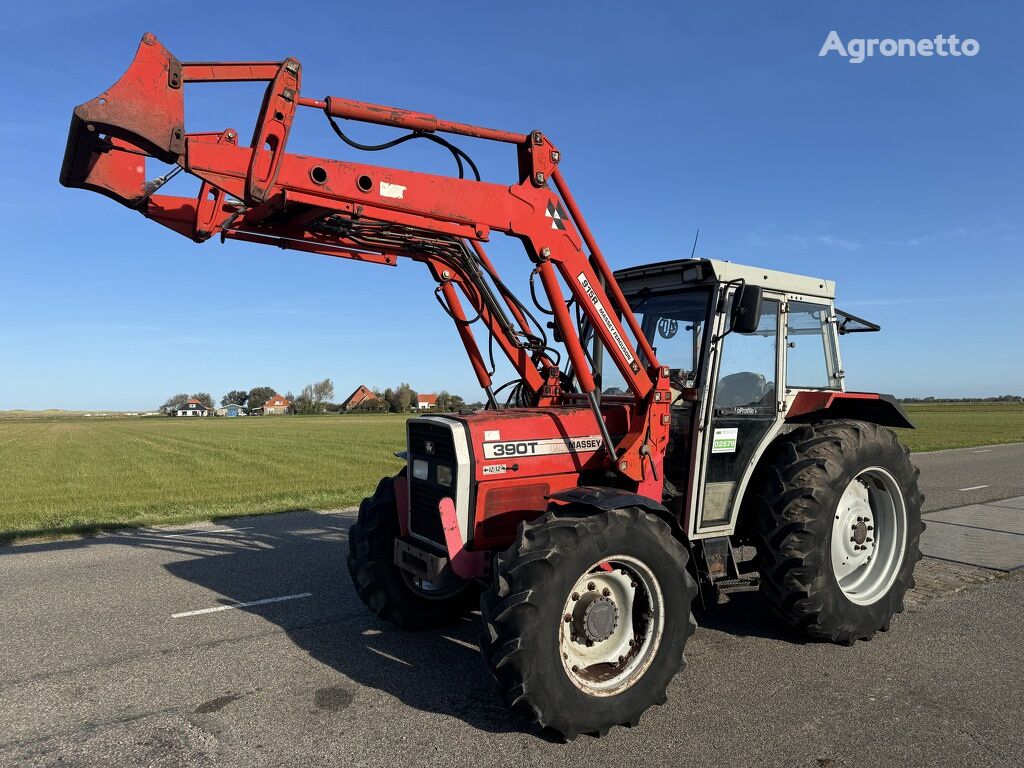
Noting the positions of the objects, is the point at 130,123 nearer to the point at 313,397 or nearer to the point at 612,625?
the point at 612,625

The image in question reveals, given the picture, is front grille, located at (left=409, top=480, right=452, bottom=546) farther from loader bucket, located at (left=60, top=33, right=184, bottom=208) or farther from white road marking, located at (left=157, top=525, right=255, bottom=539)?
white road marking, located at (left=157, top=525, right=255, bottom=539)

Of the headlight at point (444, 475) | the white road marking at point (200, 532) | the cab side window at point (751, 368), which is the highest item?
the cab side window at point (751, 368)

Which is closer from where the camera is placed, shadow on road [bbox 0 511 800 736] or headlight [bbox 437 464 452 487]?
shadow on road [bbox 0 511 800 736]

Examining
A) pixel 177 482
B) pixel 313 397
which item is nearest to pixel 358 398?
pixel 313 397

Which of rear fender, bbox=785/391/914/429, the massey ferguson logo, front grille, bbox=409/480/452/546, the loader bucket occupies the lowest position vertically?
front grille, bbox=409/480/452/546

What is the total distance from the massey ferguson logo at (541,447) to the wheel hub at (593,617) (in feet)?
3.26

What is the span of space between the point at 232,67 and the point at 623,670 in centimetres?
387

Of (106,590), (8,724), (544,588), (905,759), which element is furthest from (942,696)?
(106,590)

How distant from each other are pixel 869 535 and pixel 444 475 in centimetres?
340

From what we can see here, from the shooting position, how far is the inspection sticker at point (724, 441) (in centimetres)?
504

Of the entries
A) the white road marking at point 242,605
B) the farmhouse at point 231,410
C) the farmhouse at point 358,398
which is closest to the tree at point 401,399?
the farmhouse at point 358,398

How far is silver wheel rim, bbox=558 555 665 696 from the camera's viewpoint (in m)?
3.92

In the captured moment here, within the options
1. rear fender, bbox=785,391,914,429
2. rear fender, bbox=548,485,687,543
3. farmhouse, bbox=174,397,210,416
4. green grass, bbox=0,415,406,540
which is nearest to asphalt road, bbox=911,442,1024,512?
rear fender, bbox=785,391,914,429

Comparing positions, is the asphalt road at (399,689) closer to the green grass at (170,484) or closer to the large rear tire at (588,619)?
the large rear tire at (588,619)
